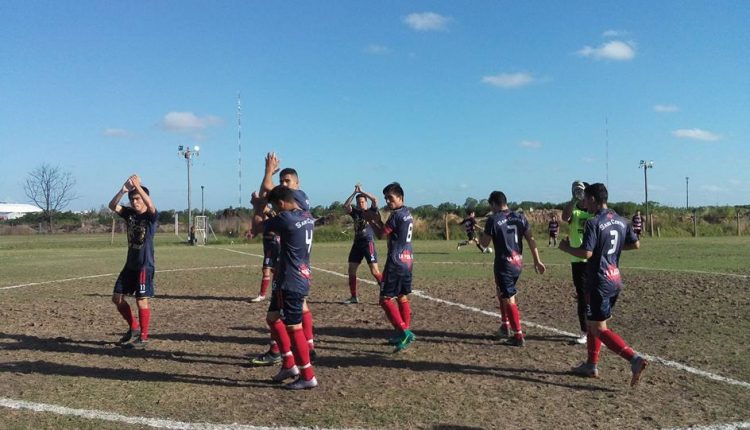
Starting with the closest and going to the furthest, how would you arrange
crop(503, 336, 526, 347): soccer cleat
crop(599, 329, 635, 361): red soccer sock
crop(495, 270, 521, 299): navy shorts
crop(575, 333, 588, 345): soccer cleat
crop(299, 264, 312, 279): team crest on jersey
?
crop(599, 329, 635, 361): red soccer sock → crop(299, 264, 312, 279): team crest on jersey → crop(495, 270, 521, 299): navy shorts → crop(503, 336, 526, 347): soccer cleat → crop(575, 333, 588, 345): soccer cleat

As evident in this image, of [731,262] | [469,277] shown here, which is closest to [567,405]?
[469,277]

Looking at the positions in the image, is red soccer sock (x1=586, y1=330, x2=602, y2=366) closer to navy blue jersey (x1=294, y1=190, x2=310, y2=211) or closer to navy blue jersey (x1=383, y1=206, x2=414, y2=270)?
navy blue jersey (x1=383, y1=206, x2=414, y2=270)

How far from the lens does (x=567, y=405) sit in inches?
216

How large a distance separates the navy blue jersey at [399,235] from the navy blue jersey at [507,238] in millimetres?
1116

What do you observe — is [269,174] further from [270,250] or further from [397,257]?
[270,250]

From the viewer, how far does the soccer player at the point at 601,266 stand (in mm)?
6062

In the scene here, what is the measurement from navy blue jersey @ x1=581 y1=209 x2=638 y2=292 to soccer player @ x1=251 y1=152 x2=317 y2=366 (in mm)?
3109

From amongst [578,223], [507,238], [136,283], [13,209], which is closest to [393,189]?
[507,238]

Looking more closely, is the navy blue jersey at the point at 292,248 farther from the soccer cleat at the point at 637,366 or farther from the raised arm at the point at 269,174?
the soccer cleat at the point at 637,366

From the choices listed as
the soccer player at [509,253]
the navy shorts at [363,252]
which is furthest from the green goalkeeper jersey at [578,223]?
the navy shorts at [363,252]

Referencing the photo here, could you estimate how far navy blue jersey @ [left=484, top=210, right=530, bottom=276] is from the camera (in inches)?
306

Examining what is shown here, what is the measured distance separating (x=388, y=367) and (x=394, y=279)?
3.85 feet

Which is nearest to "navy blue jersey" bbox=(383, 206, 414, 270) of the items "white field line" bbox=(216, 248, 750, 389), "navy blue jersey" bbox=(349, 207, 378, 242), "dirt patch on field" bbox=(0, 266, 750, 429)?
"dirt patch on field" bbox=(0, 266, 750, 429)

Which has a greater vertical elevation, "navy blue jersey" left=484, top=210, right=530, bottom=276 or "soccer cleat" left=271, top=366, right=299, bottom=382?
"navy blue jersey" left=484, top=210, right=530, bottom=276
